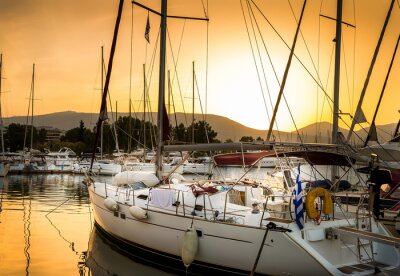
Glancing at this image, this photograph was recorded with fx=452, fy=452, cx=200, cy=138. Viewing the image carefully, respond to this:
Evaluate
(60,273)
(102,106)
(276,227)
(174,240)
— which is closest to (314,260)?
(276,227)

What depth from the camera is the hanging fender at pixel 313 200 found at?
1218 centimetres

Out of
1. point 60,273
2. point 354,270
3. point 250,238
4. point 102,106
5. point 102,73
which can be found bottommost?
point 60,273

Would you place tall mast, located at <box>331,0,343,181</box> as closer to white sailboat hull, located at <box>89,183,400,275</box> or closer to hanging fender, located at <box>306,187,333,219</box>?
hanging fender, located at <box>306,187,333,219</box>

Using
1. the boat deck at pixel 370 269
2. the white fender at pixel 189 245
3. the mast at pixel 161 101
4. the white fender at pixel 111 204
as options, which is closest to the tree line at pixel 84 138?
the mast at pixel 161 101

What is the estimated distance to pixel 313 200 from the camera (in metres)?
12.3

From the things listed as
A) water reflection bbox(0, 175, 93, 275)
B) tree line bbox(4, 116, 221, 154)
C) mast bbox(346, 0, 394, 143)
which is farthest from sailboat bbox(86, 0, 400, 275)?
tree line bbox(4, 116, 221, 154)

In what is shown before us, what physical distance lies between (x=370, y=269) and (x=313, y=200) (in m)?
2.41

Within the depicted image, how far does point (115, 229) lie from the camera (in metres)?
17.2

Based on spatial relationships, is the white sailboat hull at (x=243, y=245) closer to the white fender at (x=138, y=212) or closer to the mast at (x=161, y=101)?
the white fender at (x=138, y=212)

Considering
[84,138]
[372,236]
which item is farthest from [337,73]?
[84,138]

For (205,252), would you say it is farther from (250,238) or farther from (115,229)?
(115,229)

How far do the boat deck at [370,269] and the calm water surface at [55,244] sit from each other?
5758 mm

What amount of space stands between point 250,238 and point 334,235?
93.2 inches

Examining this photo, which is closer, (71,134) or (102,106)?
(102,106)
